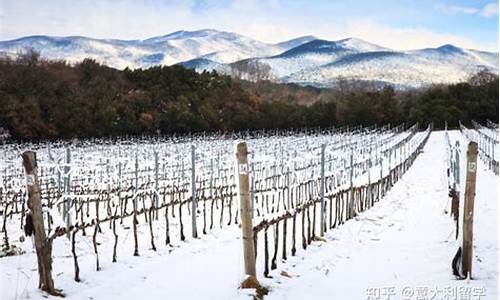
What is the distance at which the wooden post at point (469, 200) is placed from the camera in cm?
483

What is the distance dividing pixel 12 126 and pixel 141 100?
32.4 ft

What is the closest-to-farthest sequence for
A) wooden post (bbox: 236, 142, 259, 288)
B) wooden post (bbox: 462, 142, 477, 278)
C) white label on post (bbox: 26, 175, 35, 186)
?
white label on post (bbox: 26, 175, 35, 186) → wooden post (bbox: 236, 142, 259, 288) → wooden post (bbox: 462, 142, 477, 278)

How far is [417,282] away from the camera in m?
5.07

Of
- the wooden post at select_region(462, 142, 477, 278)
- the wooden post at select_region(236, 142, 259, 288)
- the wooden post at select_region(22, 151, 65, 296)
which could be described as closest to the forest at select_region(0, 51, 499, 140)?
the wooden post at select_region(22, 151, 65, 296)

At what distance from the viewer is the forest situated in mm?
32000

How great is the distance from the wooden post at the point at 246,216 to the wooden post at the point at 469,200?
6.75ft

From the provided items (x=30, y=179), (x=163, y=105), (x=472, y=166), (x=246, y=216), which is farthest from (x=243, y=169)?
(x=163, y=105)

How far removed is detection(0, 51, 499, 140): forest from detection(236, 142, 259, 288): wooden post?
28130 millimetres

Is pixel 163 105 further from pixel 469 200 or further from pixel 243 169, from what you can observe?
pixel 469 200

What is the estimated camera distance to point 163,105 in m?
38.4

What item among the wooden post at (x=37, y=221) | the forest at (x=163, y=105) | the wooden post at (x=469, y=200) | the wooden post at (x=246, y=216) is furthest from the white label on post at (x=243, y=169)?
the forest at (x=163, y=105)

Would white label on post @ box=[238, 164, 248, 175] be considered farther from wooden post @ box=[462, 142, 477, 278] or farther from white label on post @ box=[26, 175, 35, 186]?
wooden post @ box=[462, 142, 477, 278]

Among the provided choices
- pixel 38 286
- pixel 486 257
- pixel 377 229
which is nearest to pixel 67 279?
pixel 38 286

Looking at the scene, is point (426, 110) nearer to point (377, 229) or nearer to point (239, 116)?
point (239, 116)
